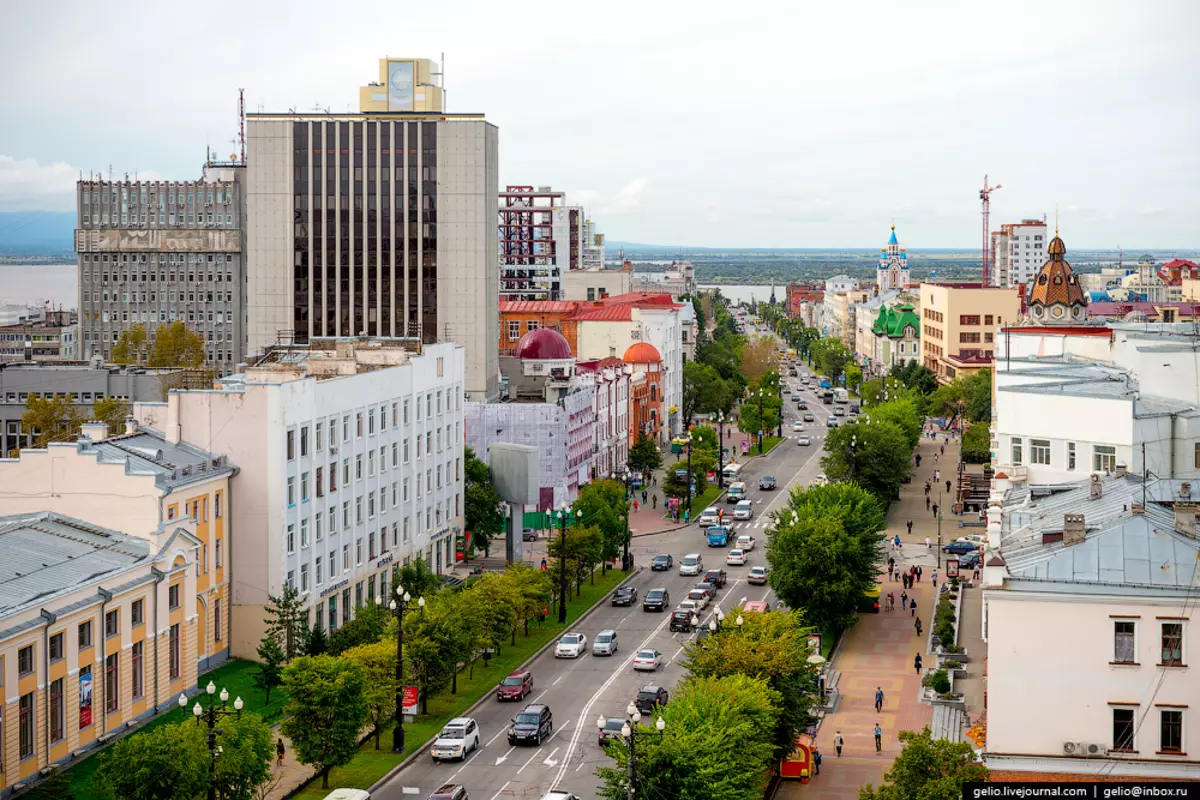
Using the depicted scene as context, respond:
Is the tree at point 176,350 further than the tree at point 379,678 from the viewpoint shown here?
Yes

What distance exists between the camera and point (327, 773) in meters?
51.2

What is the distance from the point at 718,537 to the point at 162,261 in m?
108

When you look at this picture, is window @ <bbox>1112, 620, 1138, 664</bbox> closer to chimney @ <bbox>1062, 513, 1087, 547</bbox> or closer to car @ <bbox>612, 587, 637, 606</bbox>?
chimney @ <bbox>1062, 513, 1087, 547</bbox>

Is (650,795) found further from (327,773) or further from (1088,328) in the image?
(1088,328)

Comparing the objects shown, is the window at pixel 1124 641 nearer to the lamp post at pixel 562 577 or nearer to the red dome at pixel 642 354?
the lamp post at pixel 562 577

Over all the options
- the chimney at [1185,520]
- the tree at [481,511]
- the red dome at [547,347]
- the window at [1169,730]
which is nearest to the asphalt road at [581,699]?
the tree at [481,511]

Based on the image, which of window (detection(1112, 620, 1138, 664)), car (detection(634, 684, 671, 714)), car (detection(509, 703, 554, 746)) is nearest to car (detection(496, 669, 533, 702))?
car (detection(634, 684, 671, 714))

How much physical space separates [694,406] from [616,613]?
322ft

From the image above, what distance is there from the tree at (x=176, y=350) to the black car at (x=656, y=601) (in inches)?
2933

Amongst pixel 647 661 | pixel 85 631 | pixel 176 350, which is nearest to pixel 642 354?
pixel 176 350

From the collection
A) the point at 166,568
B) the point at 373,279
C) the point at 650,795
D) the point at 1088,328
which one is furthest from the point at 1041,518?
the point at 373,279

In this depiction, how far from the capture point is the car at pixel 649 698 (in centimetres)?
5872

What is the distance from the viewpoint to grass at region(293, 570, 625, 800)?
5181 cm

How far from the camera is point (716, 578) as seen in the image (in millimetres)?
85125
